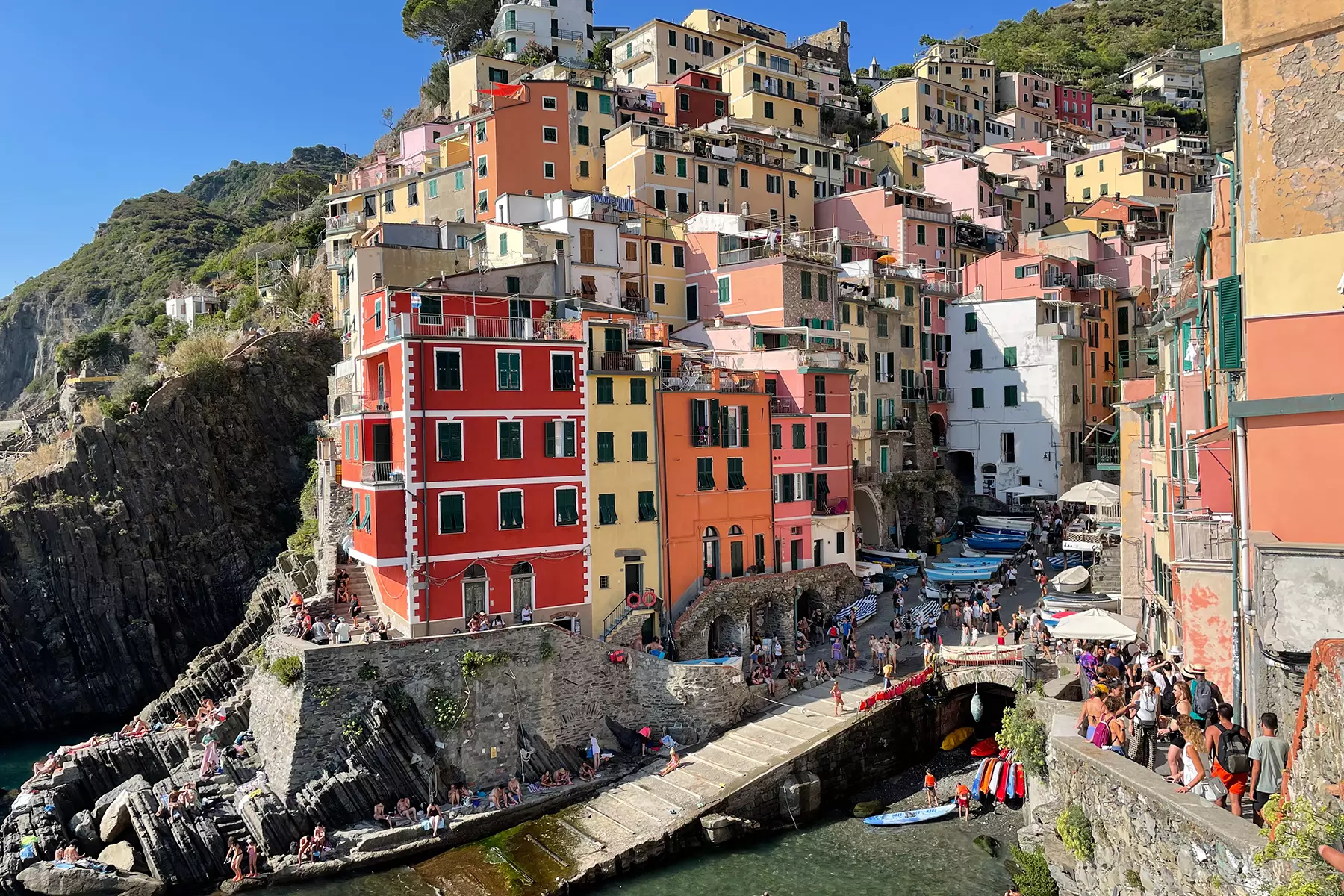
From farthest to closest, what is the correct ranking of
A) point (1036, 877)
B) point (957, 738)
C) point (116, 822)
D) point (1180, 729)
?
1. point (957, 738)
2. point (116, 822)
3. point (1036, 877)
4. point (1180, 729)

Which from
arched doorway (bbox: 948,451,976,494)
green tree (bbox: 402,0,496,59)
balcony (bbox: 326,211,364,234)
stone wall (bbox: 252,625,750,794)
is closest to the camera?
stone wall (bbox: 252,625,750,794)

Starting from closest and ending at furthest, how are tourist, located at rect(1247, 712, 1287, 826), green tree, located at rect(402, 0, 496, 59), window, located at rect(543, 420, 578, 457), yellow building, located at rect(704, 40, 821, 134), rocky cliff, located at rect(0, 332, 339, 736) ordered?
tourist, located at rect(1247, 712, 1287, 826) < window, located at rect(543, 420, 578, 457) < rocky cliff, located at rect(0, 332, 339, 736) < yellow building, located at rect(704, 40, 821, 134) < green tree, located at rect(402, 0, 496, 59)

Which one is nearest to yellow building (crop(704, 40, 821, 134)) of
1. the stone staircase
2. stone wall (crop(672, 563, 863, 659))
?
stone wall (crop(672, 563, 863, 659))

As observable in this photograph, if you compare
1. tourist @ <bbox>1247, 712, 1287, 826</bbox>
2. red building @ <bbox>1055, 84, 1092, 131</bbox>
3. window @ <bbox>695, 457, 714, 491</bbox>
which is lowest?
tourist @ <bbox>1247, 712, 1287, 826</bbox>

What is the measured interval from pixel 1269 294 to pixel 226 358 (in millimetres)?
54925

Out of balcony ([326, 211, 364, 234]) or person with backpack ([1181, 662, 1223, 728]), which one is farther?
balcony ([326, 211, 364, 234])

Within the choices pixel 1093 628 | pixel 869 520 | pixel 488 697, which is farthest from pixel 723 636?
pixel 869 520

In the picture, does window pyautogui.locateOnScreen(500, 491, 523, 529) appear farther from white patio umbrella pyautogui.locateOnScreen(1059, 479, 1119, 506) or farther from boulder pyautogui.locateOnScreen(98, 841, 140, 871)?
white patio umbrella pyautogui.locateOnScreen(1059, 479, 1119, 506)

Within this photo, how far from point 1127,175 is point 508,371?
63634 millimetres

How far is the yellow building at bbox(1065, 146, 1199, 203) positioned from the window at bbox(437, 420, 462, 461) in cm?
6277

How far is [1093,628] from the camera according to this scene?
27250mm

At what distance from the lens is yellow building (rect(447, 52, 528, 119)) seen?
69.8m

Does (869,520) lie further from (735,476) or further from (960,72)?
(960,72)

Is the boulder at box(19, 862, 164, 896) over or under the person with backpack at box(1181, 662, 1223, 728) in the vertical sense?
under
